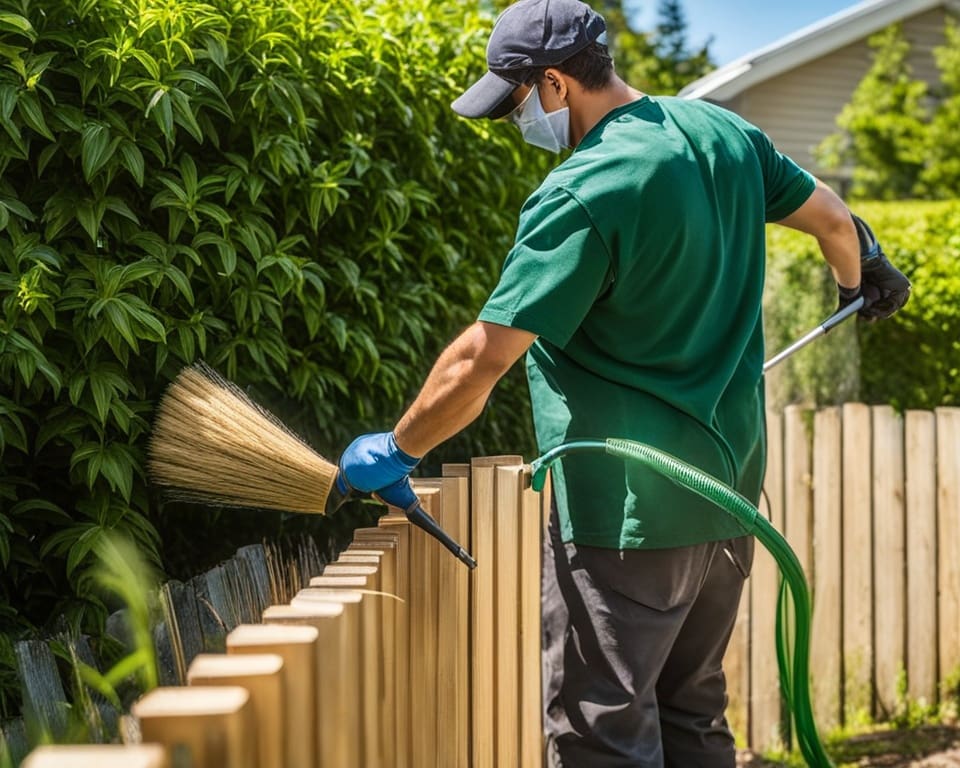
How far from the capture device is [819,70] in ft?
48.6

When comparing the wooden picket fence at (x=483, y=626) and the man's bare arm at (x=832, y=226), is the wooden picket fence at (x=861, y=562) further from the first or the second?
the man's bare arm at (x=832, y=226)

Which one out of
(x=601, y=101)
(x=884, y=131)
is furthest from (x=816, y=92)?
(x=601, y=101)

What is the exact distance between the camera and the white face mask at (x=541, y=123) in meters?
2.38

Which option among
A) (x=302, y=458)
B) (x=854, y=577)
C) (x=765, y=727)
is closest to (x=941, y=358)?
(x=854, y=577)

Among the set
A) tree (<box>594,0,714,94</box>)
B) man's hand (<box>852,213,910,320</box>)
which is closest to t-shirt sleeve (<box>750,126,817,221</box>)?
man's hand (<box>852,213,910,320</box>)

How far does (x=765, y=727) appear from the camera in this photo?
4082mm

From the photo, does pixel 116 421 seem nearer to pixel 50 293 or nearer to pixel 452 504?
pixel 50 293

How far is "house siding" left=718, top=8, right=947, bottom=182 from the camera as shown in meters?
14.2

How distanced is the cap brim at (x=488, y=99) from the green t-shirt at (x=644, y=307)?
27cm

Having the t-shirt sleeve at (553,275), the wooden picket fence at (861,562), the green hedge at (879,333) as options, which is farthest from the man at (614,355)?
the green hedge at (879,333)

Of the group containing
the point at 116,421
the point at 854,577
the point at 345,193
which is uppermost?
the point at 345,193

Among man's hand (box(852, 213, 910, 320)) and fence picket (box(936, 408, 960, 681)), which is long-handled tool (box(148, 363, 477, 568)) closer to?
man's hand (box(852, 213, 910, 320))

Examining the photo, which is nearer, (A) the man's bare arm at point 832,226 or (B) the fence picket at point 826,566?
(A) the man's bare arm at point 832,226

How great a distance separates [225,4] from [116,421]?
3.82ft
